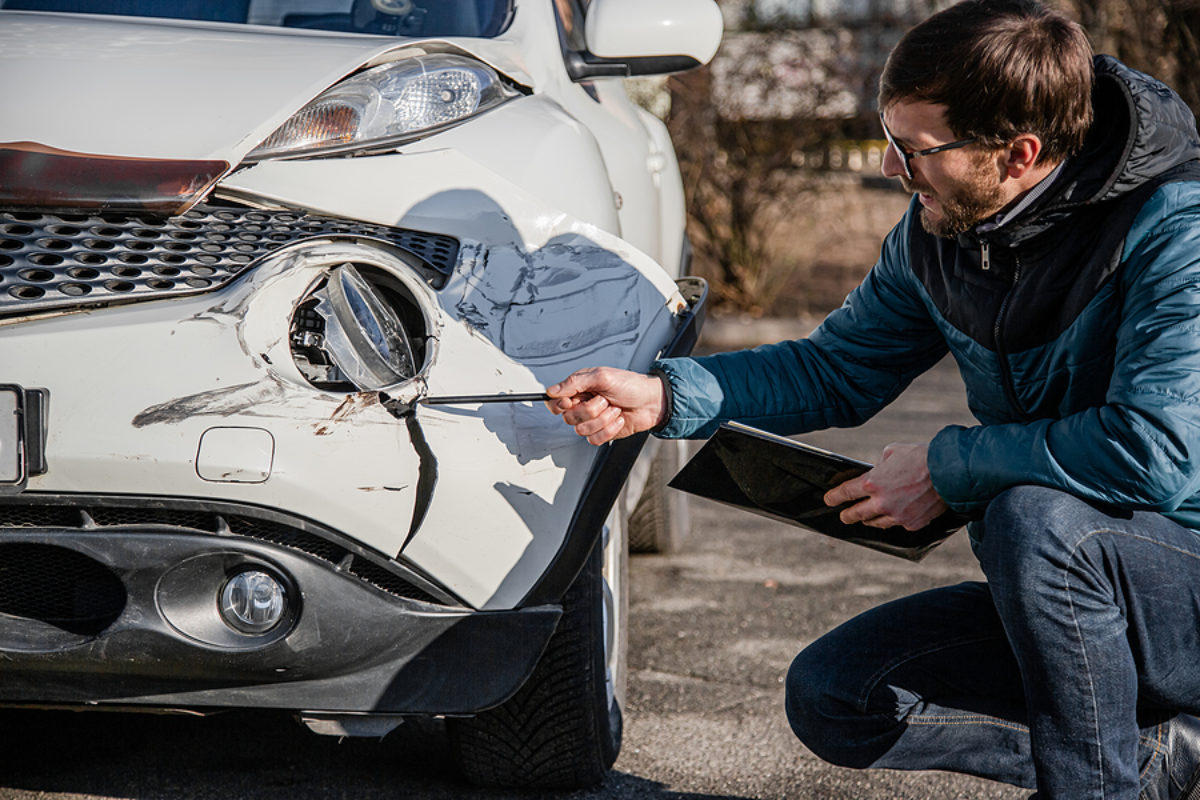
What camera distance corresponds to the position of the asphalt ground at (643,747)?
243 centimetres

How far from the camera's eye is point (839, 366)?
2.28m

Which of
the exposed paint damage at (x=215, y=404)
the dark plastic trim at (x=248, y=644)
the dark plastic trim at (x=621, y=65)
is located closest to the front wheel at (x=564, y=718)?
the dark plastic trim at (x=248, y=644)

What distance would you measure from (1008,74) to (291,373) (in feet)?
3.69

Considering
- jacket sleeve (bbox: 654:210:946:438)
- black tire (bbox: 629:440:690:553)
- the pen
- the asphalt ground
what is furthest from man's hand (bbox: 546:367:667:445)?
black tire (bbox: 629:440:690:553)

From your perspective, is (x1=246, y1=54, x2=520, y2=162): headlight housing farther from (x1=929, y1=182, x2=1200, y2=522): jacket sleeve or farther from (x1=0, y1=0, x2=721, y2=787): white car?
(x1=929, y1=182, x2=1200, y2=522): jacket sleeve

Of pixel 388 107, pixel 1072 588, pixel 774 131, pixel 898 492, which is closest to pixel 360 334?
pixel 388 107

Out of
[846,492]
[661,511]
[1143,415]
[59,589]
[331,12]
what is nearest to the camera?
[1143,415]

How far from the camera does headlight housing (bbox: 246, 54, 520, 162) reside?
1955mm

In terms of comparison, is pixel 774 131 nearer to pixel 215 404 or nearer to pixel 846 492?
pixel 846 492

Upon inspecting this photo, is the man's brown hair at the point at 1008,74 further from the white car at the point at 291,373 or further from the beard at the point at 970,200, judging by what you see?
the white car at the point at 291,373

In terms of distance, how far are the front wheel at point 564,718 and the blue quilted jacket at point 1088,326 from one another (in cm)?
35

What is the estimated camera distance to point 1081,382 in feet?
6.14

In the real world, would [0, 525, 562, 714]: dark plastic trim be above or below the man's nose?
below

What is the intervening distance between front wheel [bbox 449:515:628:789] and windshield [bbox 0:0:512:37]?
1.11m
